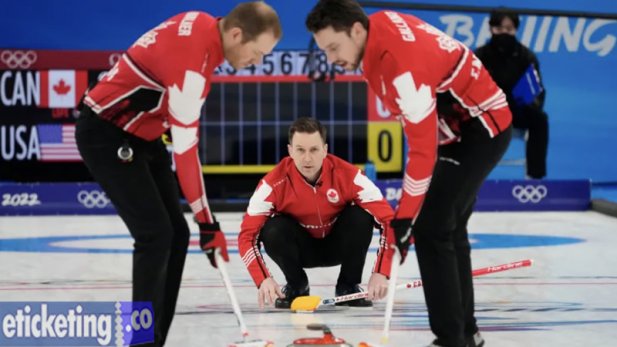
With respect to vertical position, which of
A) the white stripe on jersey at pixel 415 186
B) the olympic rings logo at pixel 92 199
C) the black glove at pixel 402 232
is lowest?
the olympic rings logo at pixel 92 199

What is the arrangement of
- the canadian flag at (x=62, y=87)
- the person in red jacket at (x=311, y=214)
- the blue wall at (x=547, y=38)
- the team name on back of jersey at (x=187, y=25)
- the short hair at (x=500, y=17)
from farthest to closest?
the blue wall at (x=547, y=38) < the canadian flag at (x=62, y=87) < the short hair at (x=500, y=17) < the person in red jacket at (x=311, y=214) < the team name on back of jersey at (x=187, y=25)

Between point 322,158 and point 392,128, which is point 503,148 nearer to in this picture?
point 322,158

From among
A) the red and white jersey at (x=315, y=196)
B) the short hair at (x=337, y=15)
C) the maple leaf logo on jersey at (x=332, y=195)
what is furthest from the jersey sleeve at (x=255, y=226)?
the short hair at (x=337, y=15)

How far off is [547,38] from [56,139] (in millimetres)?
4089

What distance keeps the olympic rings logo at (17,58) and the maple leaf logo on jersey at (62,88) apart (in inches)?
11.9

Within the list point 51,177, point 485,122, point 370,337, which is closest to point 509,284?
point 370,337

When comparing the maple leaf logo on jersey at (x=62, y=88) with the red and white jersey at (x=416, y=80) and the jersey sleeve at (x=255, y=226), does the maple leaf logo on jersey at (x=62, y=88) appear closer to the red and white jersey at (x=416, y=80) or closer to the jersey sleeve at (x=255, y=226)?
the jersey sleeve at (x=255, y=226)

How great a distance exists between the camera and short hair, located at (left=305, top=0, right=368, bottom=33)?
312 centimetres

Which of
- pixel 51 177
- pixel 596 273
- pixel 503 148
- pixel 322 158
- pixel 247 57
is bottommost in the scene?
pixel 51 177

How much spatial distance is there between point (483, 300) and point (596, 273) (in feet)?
3.32

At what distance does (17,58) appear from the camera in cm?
852

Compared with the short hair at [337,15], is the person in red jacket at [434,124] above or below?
below

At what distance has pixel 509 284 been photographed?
16.4 ft

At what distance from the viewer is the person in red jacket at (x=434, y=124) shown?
312 centimetres
